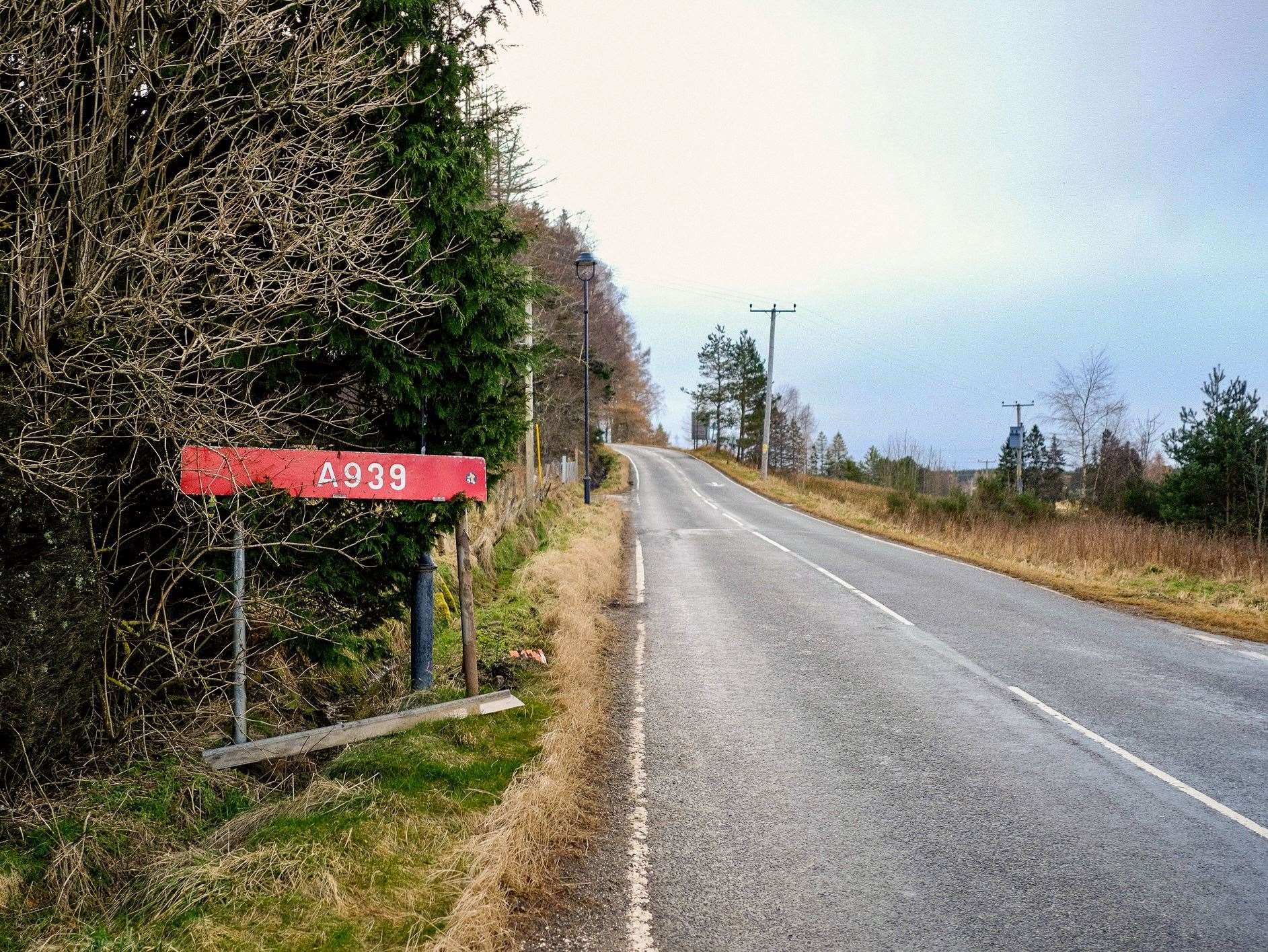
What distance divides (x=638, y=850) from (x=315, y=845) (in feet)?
5.67

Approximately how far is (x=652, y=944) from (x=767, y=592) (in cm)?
962

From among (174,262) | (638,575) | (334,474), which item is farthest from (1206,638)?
(174,262)

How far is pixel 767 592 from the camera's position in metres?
13.0

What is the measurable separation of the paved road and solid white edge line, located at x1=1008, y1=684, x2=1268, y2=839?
20 millimetres

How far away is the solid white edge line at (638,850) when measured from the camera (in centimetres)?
369

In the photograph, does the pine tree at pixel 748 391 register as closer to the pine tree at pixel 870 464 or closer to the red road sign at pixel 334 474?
the pine tree at pixel 870 464

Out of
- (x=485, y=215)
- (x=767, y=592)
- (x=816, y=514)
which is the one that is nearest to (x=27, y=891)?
(x=485, y=215)

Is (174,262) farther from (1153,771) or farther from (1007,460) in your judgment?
(1007,460)

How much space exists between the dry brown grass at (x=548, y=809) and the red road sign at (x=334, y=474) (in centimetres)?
198

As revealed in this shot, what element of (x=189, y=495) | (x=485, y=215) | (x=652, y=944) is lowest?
(x=652, y=944)

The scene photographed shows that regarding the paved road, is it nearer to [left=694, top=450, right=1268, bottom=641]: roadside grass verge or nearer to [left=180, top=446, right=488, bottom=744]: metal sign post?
[left=694, top=450, right=1268, bottom=641]: roadside grass verge

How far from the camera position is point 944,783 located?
548 cm

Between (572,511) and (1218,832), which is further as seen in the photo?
(572,511)

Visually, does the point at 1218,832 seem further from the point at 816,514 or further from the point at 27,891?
the point at 816,514
